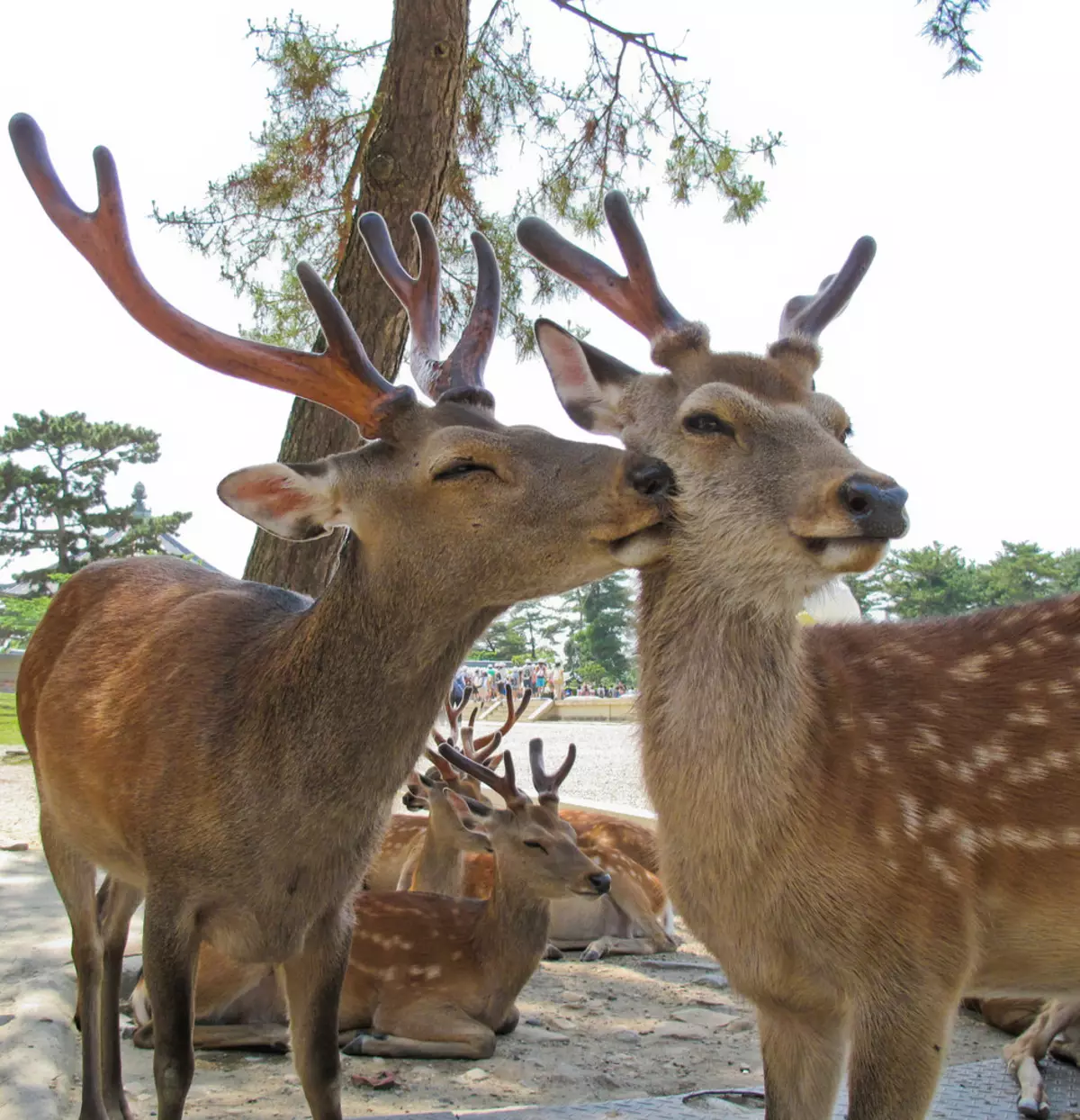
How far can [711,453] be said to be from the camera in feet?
8.61

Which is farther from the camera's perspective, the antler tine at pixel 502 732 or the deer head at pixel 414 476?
the antler tine at pixel 502 732

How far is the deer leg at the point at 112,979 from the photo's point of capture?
10.6 ft

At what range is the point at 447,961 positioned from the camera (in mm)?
4410

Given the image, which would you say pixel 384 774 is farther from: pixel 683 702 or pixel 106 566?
pixel 106 566

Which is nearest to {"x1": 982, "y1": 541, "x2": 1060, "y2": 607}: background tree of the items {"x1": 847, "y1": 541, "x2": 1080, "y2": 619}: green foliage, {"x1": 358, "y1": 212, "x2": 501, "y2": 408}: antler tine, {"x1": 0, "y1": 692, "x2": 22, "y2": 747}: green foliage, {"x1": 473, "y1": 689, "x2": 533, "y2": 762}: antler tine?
{"x1": 847, "y1": 541, "x2": 1080, "y2": 619}: green foliage

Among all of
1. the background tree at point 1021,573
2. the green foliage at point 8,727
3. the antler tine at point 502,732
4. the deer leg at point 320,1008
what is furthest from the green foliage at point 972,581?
the deer leg at point 320,1008

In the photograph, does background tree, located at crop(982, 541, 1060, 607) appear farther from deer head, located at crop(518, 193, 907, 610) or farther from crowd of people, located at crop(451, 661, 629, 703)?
deer head, located at crop(518, 193, 907, 610)

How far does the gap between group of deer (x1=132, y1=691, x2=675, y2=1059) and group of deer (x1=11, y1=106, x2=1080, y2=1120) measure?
1.93ft

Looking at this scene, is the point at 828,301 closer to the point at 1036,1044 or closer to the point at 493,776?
the point at 1036,1044

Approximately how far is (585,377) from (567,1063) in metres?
2.36

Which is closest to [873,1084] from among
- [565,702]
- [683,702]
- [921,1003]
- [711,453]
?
[921,1003]

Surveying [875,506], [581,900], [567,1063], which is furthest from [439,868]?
[875,506]

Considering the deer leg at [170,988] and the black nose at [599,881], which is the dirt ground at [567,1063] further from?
the deer leg at [170,988]

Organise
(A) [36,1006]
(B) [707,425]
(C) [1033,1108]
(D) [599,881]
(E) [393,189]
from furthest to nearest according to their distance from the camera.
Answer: (E) [393,189] → (D) [599,881] → (A) [36,1006] → (C) [1033,1108] → (B) [707,425]
